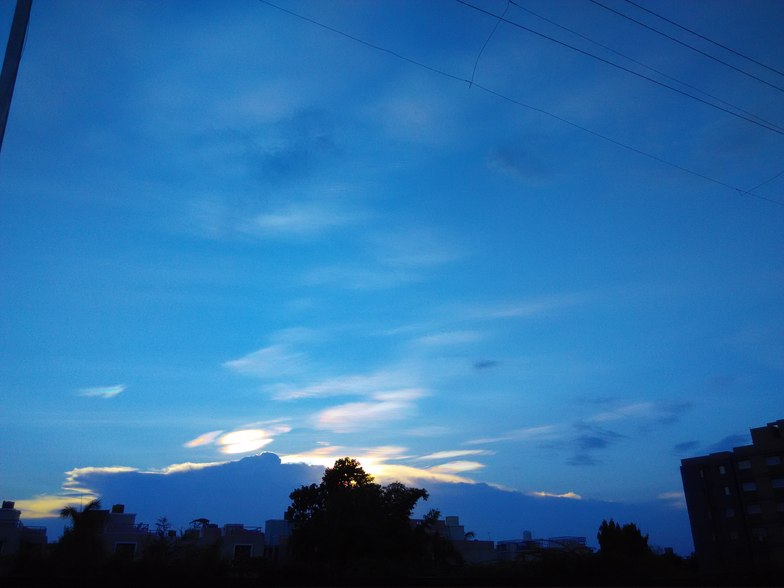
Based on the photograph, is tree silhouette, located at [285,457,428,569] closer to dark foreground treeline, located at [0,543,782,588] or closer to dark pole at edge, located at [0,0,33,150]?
dark foreground treeline, located at [0,543,782,588]

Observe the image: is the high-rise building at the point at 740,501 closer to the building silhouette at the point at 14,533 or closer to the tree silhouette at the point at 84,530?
the tree silhouette at the point at 84,530

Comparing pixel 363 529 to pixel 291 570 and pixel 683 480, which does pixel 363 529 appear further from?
pixel 683 480

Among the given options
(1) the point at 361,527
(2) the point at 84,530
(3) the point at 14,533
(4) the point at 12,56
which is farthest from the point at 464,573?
(3) the point at 14,533

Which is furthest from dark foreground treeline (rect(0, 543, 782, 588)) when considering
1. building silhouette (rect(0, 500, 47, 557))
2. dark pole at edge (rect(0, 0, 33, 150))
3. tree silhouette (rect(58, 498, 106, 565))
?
building silhouette (rect(0, 500, 47, 557))

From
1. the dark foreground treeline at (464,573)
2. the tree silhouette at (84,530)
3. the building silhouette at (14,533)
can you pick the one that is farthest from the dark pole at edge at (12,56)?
the building silhouette at (14,533)

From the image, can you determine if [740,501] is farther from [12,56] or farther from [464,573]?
[12,56]

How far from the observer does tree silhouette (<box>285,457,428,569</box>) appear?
36.8m

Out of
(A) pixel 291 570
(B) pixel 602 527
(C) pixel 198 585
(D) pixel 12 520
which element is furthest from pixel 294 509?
(C) pixel 198 585

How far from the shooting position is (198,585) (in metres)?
9.83

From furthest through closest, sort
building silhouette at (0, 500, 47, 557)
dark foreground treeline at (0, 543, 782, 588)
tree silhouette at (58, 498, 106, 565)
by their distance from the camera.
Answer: building silhouette at (0, 500, 47, 557) → tree silhouette at (58, 498, 106, 565) → dark foreground treeline at (0, 543, 782, 588)

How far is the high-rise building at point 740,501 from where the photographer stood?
186 feet

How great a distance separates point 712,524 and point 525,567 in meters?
58.6

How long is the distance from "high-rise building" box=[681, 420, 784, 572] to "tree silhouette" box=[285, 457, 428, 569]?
1343 inches

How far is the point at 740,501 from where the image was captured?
59.3 meters
